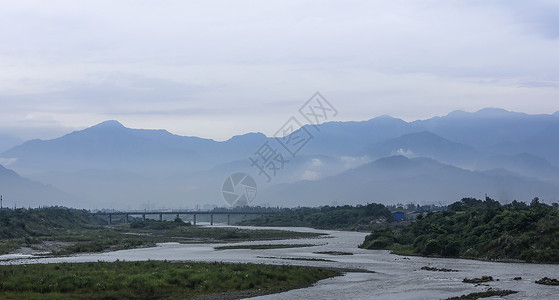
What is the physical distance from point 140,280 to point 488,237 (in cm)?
5468

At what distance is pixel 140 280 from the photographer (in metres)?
51.2

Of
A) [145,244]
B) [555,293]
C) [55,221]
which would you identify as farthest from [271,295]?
[55,221]

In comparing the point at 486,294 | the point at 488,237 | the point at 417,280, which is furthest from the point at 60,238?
the point at 486,294

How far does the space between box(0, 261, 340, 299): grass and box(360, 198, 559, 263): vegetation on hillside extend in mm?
29402

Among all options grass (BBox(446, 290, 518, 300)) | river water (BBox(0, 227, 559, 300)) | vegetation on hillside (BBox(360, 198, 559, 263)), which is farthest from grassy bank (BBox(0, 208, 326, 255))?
grass (BBox(446, 290, 518, 300))

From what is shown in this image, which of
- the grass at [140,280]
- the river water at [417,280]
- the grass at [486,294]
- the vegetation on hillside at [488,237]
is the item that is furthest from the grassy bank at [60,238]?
the grass at [486,294]

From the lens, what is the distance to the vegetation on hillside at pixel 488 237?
7819 cm

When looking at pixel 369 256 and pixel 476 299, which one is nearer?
pixel 476 299

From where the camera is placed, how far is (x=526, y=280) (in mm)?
56250

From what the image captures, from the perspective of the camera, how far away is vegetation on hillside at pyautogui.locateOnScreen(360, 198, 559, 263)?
78188 mm

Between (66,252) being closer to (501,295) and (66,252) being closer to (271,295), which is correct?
(271,295)

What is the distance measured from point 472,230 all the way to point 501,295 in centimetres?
4756

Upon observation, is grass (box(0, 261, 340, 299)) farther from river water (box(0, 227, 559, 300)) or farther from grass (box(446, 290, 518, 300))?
grass (box(446, 290, 518, 300))

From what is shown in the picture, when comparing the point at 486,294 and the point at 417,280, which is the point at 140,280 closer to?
the point at 417,280
